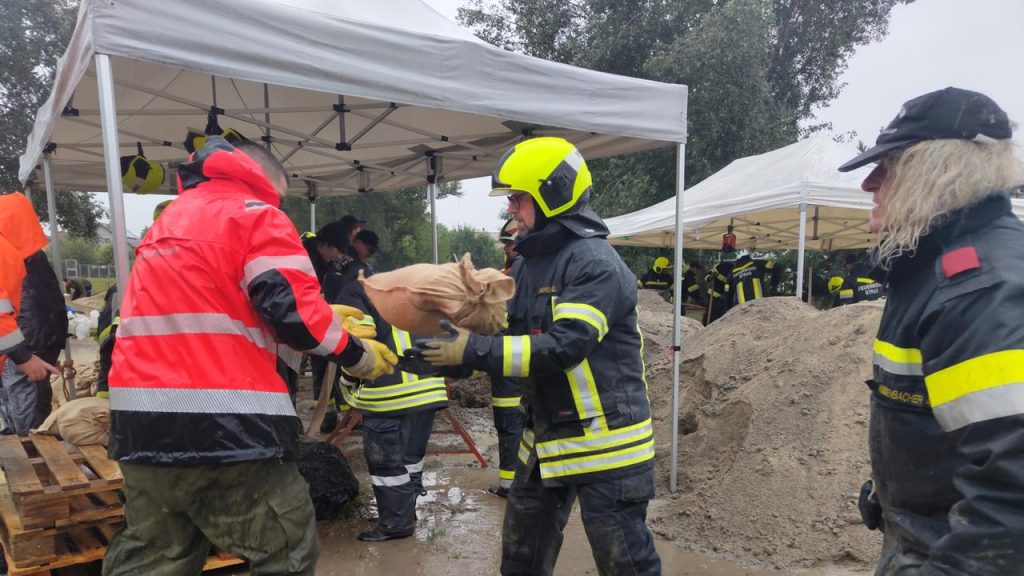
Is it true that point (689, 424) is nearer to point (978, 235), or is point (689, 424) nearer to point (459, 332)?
point (459, 332)

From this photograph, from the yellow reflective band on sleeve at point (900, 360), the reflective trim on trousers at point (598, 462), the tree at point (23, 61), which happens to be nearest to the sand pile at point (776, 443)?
the reflective trim on trousers at point (598, 462)

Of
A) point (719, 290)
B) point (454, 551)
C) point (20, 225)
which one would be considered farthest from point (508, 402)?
point (719, 290)

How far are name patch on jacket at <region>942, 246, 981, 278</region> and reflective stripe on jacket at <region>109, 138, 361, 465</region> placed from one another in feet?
5.73

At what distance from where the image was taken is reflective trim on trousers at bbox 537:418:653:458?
226 cm

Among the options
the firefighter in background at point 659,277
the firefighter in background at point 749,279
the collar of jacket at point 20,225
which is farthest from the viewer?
the firefighter in background at point 659,277

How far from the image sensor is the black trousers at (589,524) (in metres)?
2.22

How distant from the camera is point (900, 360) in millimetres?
1402

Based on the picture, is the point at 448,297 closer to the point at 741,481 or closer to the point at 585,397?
the point at 585,397

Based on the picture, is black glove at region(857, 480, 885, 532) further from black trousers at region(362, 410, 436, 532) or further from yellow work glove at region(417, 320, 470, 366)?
black trousers at region(362, 410, 436, 532)

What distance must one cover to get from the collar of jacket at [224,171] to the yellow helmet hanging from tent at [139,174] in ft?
10.9

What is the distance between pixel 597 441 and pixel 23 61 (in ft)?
55.1

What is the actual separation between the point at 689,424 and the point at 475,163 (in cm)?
349

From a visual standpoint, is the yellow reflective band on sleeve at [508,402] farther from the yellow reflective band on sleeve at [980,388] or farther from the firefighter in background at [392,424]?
the yellow reflective band on sleeve at [980,388]

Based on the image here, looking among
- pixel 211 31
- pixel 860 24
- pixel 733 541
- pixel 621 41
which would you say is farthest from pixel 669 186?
pixel 211 31
